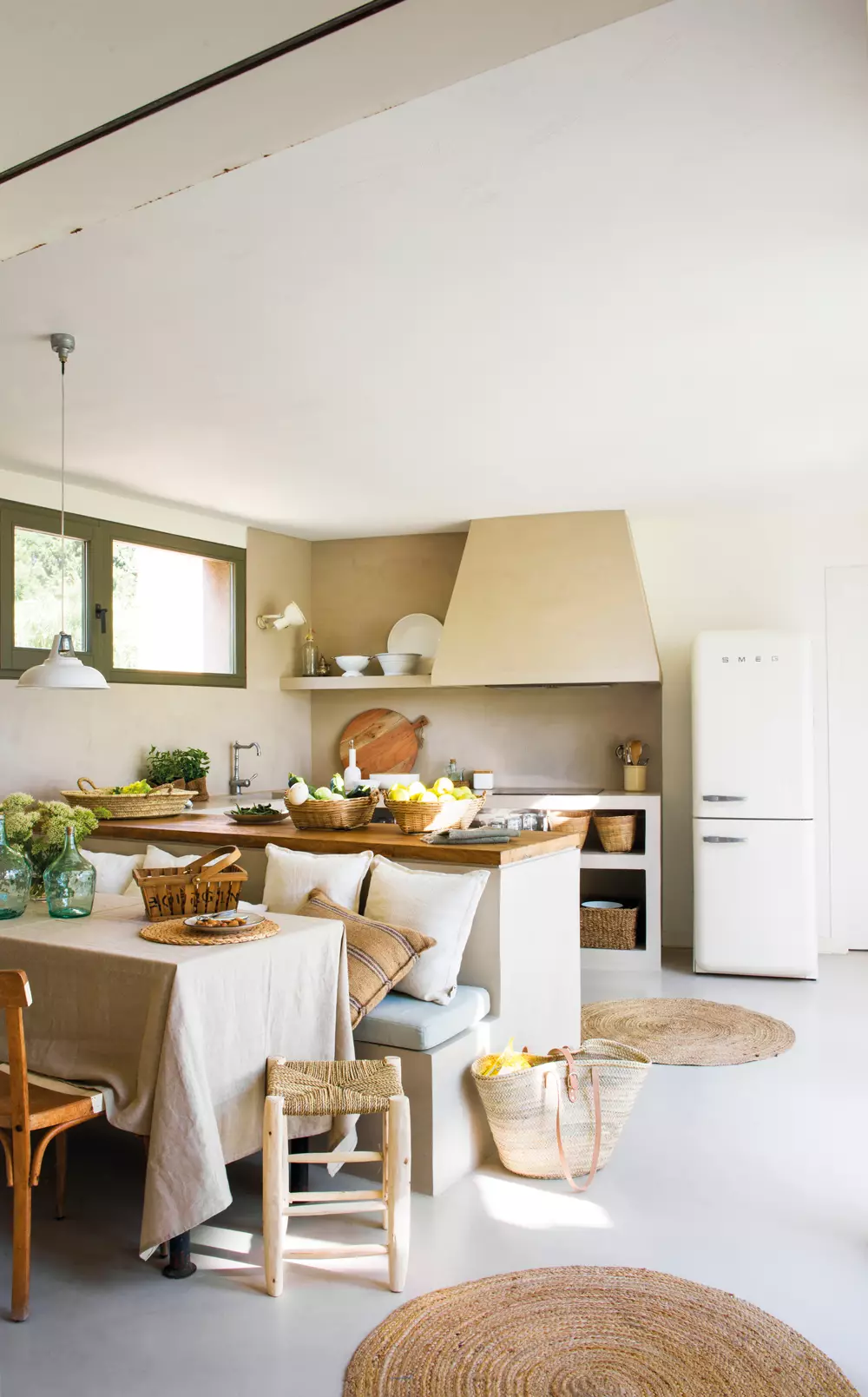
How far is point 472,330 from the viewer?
10.7ft

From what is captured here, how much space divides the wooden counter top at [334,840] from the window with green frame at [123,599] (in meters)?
1.16

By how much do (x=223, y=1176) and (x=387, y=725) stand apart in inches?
183

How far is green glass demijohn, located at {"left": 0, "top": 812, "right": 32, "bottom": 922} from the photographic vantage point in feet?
9.65

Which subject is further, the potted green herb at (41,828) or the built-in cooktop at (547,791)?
the built-in cooktop at (547,791)

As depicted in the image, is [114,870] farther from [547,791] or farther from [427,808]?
[547,791]


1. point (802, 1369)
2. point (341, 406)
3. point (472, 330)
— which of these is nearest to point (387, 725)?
point (341, 406)

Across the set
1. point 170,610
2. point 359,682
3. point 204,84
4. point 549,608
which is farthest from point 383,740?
point 204,84

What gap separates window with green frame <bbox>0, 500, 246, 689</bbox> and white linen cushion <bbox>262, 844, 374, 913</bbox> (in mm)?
2073

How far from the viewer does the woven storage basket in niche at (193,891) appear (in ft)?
9.66

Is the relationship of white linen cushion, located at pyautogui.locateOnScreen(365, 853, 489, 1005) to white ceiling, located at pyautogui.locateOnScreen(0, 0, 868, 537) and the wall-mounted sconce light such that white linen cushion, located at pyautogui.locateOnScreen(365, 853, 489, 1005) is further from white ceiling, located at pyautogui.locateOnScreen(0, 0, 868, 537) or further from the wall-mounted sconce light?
the wall-mounted sconce light

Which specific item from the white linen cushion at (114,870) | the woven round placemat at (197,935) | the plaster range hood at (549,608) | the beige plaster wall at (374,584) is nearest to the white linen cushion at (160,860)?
the white linen cushion at (114,870)

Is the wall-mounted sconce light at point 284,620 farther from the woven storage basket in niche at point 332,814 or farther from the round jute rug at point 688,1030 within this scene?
the round jute rug at point 688,1030

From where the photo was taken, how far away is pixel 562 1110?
3000 mm

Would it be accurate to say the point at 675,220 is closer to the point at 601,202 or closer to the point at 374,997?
the point at 601,202
